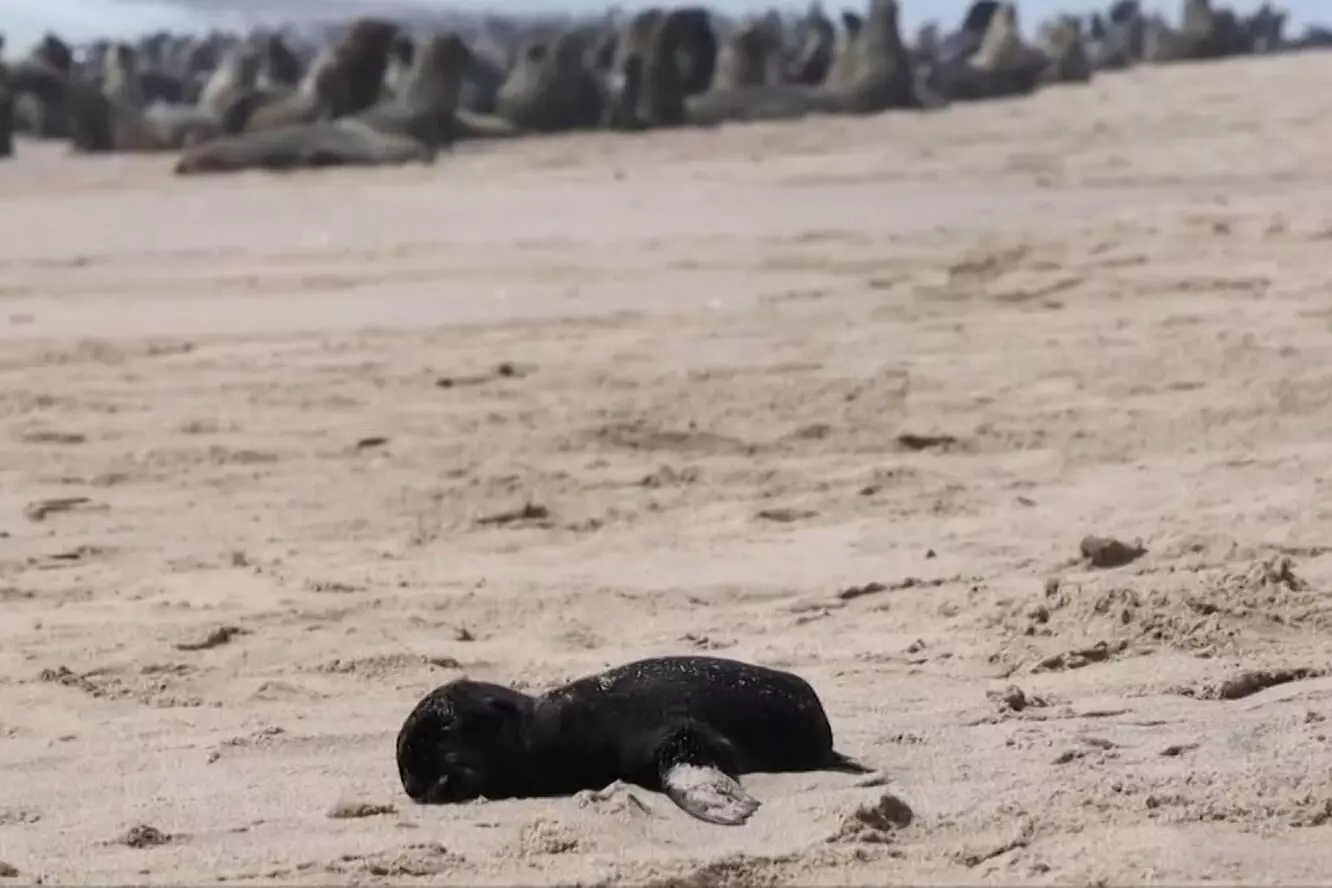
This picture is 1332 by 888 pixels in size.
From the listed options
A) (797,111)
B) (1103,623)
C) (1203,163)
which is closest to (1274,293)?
(1103,623)

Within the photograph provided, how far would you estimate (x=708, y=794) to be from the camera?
8.07 feet

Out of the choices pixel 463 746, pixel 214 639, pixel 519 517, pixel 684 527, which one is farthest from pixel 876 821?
pixel 519 517

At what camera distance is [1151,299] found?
7.12 m

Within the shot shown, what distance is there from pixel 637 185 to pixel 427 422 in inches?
291

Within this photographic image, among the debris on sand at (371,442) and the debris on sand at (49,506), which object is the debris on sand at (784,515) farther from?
the debris on sand at (49,506)

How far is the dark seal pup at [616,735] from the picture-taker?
2586mm

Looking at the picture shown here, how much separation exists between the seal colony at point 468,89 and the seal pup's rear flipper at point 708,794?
41.9 feet

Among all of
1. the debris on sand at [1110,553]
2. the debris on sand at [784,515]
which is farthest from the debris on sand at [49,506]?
the debris on sand at [1110,553]

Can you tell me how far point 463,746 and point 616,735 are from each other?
0.22m

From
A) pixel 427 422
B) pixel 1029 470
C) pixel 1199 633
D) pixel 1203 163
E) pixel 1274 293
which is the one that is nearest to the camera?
pixel 1199 633

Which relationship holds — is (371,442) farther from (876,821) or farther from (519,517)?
A: (876,821)

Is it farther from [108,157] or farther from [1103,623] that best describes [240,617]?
[108,157]

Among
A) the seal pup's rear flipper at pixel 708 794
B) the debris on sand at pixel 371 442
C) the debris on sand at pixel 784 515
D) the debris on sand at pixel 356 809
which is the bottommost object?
the debris on sand at pixel 371 442

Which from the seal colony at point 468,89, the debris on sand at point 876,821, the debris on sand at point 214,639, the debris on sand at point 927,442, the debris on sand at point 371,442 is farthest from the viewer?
the seal colony at point 468,89
